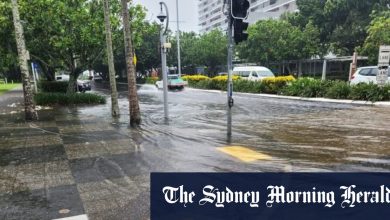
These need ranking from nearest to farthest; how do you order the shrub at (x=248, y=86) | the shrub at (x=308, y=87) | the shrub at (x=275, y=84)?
the shrub at (x=308, y=87) < the shrub at (x=275, y=84) < the shrub at (x=248, y=86)

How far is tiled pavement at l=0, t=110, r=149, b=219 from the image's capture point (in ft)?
16.6

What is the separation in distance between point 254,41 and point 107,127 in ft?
121

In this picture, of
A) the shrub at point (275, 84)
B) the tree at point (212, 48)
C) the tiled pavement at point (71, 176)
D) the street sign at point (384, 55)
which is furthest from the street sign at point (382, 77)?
the tree at point (212, 48)

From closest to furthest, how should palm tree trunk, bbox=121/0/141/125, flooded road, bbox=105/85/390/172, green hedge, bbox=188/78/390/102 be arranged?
flooded road, bbox=105/85/390/172
palm tree trunk, bbox=121/0/141/125
green hedge, bbox=188/78/390/102

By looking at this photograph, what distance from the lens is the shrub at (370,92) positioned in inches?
672

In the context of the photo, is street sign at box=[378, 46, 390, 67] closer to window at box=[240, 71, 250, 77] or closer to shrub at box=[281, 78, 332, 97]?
shrub at box=[281, 78, 332, 97]

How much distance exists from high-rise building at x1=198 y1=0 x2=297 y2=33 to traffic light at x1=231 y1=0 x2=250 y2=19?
53.2 m

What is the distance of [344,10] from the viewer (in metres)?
42.1

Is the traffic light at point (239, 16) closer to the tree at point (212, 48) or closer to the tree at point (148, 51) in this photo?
the tree at point (148, 51)

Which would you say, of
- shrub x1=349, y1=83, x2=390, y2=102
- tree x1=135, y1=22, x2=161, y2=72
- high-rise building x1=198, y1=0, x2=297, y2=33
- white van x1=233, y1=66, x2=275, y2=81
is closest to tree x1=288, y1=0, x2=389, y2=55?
white van x1=233, y1=66, x2=275, y2=81

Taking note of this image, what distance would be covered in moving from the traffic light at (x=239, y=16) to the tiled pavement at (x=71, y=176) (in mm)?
4273

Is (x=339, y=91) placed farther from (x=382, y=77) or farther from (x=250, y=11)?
(x=250, y=11)

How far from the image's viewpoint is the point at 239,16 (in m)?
10.5

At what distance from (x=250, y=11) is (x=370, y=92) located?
268 feet
